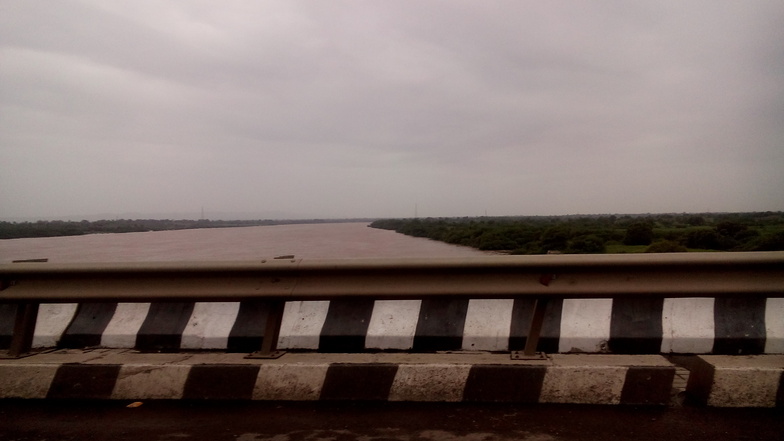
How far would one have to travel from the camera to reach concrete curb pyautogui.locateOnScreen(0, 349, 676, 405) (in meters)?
3.10

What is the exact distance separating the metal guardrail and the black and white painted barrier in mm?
231

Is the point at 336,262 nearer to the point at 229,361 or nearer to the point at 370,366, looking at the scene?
the point at 370,366

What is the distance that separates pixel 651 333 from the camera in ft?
12.0

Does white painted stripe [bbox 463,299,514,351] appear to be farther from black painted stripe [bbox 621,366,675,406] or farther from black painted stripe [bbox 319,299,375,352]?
black painted stripe [bbox 621,366,675,406]

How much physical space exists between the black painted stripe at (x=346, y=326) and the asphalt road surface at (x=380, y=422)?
2.26 feet

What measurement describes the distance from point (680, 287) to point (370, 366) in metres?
1.88

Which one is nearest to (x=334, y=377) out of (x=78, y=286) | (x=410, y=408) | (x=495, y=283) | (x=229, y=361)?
(x=410, y=408)

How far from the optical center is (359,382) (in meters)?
3.28

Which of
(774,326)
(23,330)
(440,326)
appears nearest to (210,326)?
(23,330)

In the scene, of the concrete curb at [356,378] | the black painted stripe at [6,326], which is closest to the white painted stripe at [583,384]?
the concrete curb at [356,378]

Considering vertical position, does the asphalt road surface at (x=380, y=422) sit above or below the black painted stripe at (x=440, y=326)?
below

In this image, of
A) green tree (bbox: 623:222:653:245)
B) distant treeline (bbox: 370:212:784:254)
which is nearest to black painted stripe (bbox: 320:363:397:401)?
distant treeline (bbox: 370:212:784:254)

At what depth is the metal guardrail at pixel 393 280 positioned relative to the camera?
3283 millimetres

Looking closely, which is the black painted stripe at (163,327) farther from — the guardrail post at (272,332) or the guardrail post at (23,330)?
the guardrail post at (272,332)
